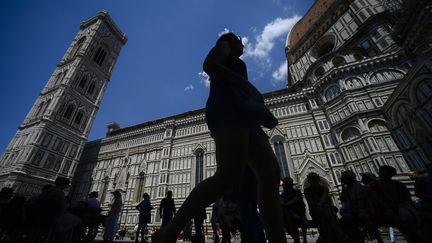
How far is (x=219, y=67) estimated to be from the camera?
5.16 ft

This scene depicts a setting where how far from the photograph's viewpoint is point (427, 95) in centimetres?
1240

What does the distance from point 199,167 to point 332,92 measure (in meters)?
17.5

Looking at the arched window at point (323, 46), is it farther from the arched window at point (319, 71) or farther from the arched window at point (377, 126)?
the arched window at point (377, 126)

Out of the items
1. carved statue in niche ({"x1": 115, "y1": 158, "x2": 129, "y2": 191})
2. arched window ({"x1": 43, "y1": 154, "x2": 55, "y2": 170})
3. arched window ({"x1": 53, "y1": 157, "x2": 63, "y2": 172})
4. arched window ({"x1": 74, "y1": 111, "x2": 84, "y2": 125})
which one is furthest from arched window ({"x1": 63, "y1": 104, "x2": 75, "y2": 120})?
carved statue in niche ({"x1": 115, "y1": 158, "x2": 129, "y2": 191})

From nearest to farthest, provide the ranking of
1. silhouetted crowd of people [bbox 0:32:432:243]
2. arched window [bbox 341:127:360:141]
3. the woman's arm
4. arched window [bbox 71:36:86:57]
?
silhouetted crowd of people [bbox 0:32:432:243] → the woman's arm → arched window [bbox 341:127:360:141] → arched window [bbox 71:36:86:57]

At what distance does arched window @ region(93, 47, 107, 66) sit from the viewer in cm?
3631

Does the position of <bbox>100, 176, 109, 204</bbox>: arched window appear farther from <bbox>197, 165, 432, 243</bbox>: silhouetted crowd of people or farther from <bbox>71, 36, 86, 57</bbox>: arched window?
<bbox>197, 165, 432, 243</bbox>: silhouetted crowd of people

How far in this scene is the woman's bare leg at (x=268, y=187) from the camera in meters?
1.40

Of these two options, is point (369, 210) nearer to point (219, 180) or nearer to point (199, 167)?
point (219, 180)

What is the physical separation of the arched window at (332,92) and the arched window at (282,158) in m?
6.96

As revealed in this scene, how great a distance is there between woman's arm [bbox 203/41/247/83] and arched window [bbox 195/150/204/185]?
2209 cm

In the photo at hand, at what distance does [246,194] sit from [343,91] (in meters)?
21.0

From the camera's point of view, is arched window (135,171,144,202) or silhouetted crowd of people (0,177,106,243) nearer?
silhouetted crowd of people (0,177,106,243)

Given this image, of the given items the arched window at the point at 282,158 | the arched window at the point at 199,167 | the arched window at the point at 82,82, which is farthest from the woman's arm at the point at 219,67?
the arched window at the point at 82,82
